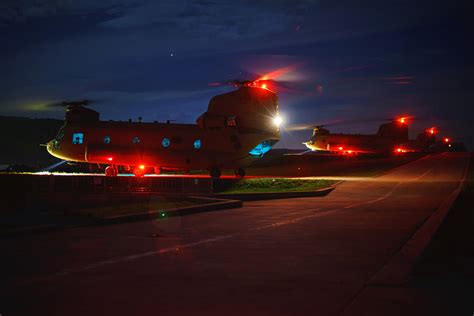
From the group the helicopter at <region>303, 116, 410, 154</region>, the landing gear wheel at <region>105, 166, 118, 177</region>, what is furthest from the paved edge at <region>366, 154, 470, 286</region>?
the helicopter at <region>303, 116, 410, 154</region>

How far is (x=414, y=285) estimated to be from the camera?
768 cm

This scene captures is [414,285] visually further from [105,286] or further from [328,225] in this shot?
[328,225]

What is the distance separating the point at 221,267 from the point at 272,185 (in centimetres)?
2320

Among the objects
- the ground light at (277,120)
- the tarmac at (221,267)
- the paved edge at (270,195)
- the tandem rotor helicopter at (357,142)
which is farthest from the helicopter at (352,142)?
the tarmac at (221,267)

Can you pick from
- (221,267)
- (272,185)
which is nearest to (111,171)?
(272,185)

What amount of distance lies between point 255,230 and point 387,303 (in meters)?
7.33

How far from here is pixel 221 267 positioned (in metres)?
9.11

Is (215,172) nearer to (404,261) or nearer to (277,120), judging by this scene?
(277,120)

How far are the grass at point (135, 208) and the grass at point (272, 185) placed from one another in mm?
7868

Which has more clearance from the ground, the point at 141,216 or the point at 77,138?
the point at 77,138

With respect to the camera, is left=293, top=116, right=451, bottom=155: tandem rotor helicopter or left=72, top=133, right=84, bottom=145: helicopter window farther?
left=293, top=116, right=451, bottom=155: tandem rotor helicopter

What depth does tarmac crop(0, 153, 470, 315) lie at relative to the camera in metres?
6.72

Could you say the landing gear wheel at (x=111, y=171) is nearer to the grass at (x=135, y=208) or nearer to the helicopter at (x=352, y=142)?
the grass at (x=135, y=208)

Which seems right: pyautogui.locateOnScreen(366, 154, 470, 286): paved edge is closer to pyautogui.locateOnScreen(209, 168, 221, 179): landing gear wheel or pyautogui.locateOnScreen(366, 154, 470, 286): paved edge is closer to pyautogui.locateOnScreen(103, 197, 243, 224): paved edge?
pyautogui.locateOnScreen(103, 197, 243, 224): paved edge
